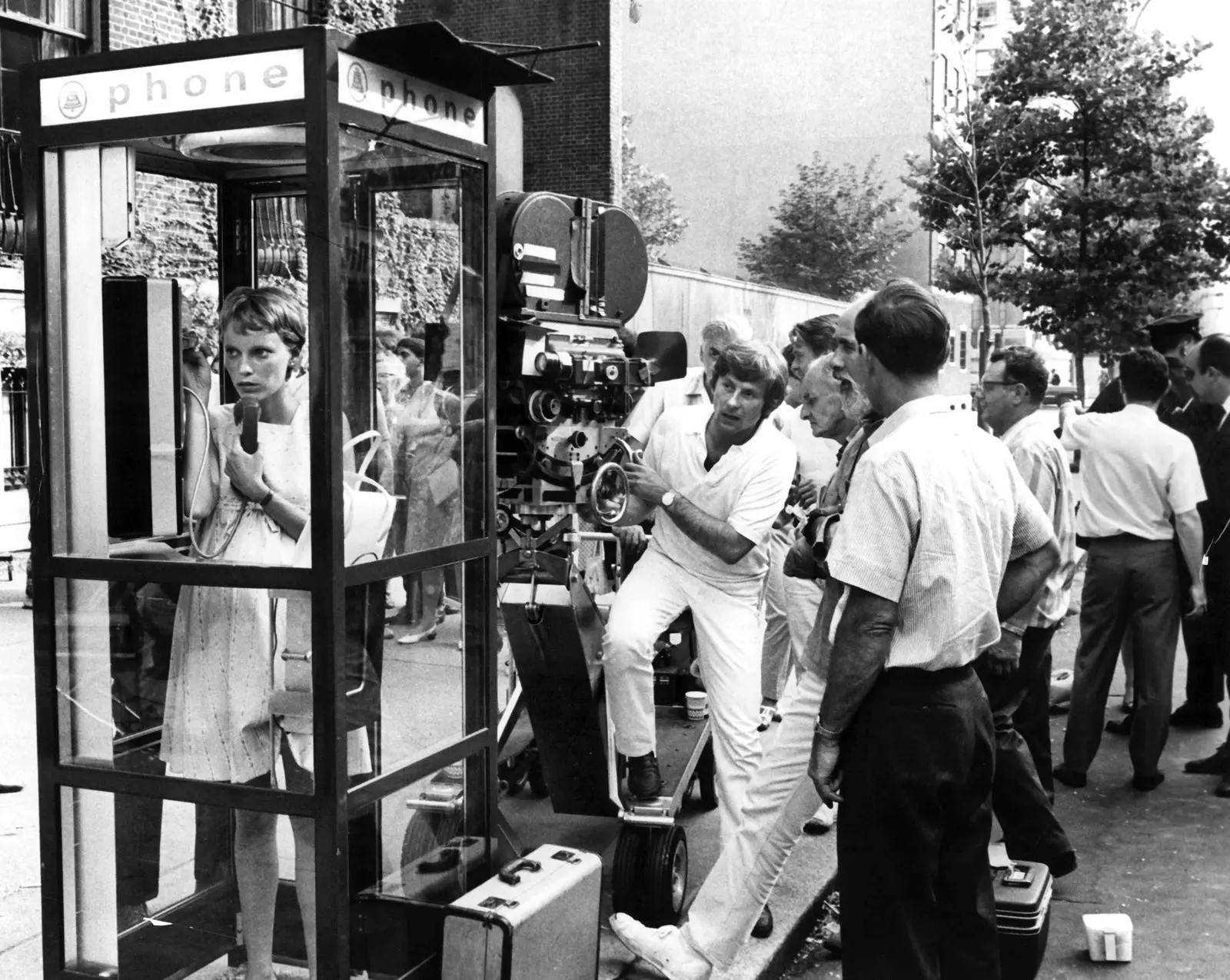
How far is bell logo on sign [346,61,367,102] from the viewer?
3.09 meters

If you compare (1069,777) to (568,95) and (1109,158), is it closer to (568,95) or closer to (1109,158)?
(1109,158)

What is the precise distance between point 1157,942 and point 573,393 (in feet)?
9.32

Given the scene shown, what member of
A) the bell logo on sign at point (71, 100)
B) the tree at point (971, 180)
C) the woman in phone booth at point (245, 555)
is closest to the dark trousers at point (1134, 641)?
the woman in phone booth at point (245, 555)

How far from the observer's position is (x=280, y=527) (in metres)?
Answer: 3.43

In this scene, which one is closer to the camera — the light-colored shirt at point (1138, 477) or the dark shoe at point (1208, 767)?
the light-colored shirt at point (1138, 477)

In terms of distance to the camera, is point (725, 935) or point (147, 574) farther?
point (725, 935)

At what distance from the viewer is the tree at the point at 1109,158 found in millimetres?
20766

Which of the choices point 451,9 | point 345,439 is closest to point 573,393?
point 345,439

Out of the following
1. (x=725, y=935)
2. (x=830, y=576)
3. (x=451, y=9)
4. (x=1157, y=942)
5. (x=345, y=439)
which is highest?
(x=451, y=9)

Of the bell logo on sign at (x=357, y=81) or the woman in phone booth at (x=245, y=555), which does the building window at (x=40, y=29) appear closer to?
the woman in phone booth at (x=245, y=555)

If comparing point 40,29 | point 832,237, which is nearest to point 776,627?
point 40,29

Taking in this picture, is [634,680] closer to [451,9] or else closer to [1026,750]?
[1026,750]

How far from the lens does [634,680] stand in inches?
180

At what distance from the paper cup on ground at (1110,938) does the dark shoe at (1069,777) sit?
6.51ft
